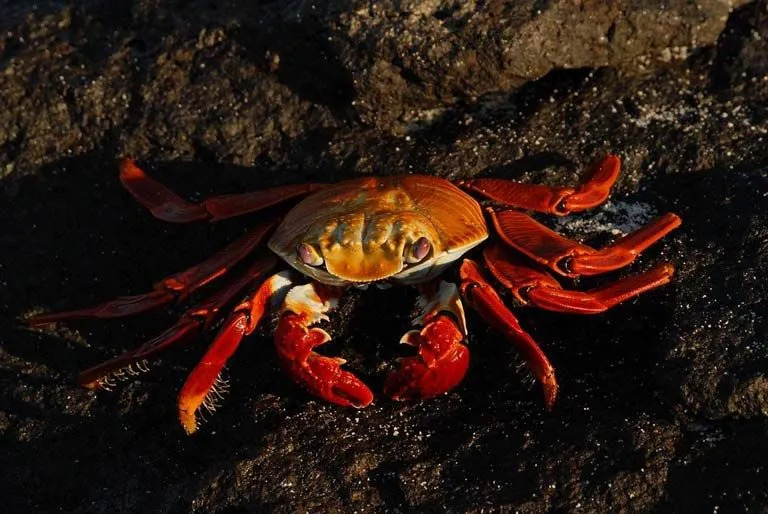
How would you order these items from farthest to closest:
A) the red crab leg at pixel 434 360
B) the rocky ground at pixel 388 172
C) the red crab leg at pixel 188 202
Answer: the red crab leg at pixel 188 202 < the red crab leg at pixel 434 360 < the rocky ground at pixel 388 172

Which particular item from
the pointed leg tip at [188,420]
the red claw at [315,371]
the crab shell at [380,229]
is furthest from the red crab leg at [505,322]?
the pointed leg tip at [188,420]

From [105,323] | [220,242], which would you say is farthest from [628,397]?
[105,323]

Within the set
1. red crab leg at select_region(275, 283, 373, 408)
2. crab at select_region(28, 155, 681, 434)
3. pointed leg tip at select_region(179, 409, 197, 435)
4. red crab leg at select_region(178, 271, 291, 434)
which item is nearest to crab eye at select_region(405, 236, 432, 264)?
crab at select_region(28, 155, 681, 434)

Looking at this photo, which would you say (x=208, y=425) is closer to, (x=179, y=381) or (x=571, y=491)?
(x=179, y=381)

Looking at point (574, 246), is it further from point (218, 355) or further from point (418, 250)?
point (218, 355)

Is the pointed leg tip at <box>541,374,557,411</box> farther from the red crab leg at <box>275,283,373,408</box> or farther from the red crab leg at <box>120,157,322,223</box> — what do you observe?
the red crab leg at <box>120,157,322,223</box>

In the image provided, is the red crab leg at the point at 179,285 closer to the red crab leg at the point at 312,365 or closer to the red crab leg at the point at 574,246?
the red crab leg at the point at 312,365
